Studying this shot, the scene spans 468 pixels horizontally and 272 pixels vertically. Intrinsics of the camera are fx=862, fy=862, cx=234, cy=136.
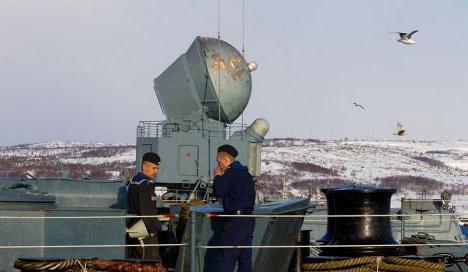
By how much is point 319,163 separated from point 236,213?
126 metres

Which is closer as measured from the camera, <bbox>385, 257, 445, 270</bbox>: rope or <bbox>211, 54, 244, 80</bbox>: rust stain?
<bbox>385, 257, 445, 270</bbox>: rope

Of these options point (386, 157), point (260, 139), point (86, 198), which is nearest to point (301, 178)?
point (386, 157)

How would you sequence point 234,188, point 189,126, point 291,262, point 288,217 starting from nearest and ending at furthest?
point 234,188 < point 288,217 < point 291,262 < point 189,126

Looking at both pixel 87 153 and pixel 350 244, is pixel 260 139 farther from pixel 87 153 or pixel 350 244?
pixel 87 153

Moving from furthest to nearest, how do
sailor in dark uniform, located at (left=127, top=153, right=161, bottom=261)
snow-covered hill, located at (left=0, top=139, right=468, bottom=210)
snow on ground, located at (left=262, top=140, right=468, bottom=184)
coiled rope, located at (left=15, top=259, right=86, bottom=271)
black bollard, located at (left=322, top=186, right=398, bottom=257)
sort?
snow on ground, located at (left=262, top=140, right=468, bottom=184), snow-covered hill, located at (left=0, top=139, right=468, bottom=210), black bollard, located at (left=322, top=186, right=398, bottom=257), sailor in dark uniform, located at (left=127, top=153, right=161, bottom=261), coiled rope, located at (left=15, top=259, right=86, bottom=271)

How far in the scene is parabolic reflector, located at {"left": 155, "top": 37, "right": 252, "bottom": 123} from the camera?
25234 millimetres

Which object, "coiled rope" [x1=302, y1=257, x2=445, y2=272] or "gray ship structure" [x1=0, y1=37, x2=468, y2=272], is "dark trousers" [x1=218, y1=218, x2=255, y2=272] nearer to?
"gray ship structure" [x1=0, y1=37, x2=468, y2=272]

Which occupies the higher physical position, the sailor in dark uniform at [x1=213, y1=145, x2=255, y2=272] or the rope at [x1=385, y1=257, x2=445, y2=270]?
the sailor in dark uniform at [x1=213, y1=145, x2=255, y2=272]

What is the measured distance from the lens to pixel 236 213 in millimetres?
9055


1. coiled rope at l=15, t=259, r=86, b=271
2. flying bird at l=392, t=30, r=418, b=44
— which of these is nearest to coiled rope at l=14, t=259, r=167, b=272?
coiled rope at l=15, t=259, r=86, b=271

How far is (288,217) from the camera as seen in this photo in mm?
9672

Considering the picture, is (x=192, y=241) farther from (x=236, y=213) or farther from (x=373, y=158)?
(x=373, y=158)

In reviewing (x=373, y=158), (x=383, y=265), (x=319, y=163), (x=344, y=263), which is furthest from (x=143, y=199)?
(x=373, y=158)

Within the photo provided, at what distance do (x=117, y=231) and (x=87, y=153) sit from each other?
13436cm
